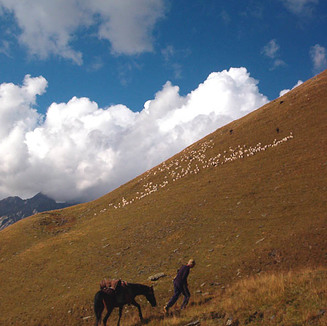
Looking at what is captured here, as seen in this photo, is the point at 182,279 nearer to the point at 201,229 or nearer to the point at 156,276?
the point at 156,276

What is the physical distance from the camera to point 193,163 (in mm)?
68375

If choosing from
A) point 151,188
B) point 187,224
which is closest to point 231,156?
point 151,188

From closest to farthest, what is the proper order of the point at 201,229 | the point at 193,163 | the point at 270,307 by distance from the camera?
the point at 270,307 → the point at 201,229 → the point at 193,163

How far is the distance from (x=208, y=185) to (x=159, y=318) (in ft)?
124

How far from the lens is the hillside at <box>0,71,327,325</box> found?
78.8 ft

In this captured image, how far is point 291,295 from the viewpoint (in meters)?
12.5

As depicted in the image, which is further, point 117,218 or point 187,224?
point 117,218

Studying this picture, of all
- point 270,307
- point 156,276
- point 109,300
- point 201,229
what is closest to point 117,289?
point 109,300

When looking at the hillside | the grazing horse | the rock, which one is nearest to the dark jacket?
the hillside

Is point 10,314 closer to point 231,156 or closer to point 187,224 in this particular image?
point 187,224

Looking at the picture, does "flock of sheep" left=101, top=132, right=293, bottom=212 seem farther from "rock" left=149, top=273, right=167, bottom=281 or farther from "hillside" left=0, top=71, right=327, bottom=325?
"rock" left=149, top=273, right=167, bottom=281

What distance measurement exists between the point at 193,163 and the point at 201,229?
3385cm

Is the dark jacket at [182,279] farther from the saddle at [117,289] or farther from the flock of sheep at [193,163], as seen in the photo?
the flock of sheep at [193,163]

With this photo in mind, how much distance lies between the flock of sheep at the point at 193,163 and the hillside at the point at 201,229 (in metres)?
0.42
